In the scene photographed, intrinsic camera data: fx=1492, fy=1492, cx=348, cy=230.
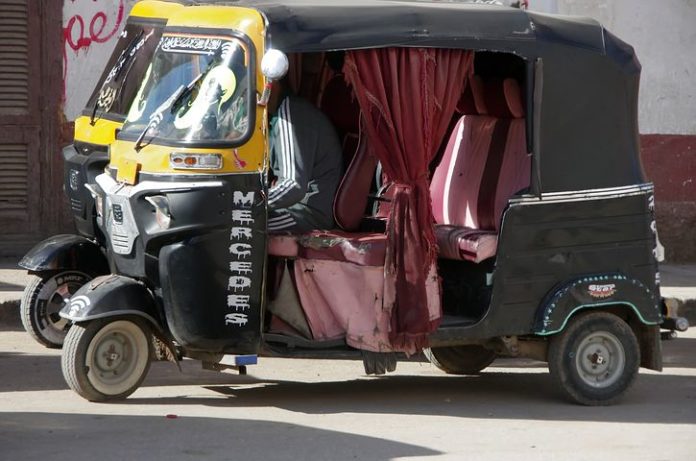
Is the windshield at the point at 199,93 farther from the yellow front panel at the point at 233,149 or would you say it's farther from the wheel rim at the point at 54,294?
the wheel rim at the point at 54,294

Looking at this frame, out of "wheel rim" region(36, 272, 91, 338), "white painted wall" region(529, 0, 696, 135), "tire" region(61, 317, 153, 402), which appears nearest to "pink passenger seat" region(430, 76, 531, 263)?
"tire" region(61, 317, 153, 402)

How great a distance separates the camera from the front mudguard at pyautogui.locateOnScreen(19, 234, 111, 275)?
897 cm

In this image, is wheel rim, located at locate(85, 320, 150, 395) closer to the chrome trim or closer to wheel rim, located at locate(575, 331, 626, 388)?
the chrome trim

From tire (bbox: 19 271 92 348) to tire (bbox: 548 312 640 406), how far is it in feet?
9.77

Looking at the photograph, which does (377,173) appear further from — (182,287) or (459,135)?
(182,287)

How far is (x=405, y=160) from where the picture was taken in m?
7.83

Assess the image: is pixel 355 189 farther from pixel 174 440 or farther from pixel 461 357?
pixel 174 440

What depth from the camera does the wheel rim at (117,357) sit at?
7.68 m

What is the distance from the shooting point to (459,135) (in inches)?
346

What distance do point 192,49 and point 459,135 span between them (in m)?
1.87

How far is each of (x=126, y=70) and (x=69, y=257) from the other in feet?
4.01

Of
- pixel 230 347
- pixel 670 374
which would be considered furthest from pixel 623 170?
pixel 230 347

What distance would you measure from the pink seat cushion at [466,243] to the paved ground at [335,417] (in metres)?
0.82

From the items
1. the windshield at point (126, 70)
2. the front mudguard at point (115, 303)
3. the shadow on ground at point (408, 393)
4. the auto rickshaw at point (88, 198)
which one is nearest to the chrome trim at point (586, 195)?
the shadow on ground at point (408, 393)
